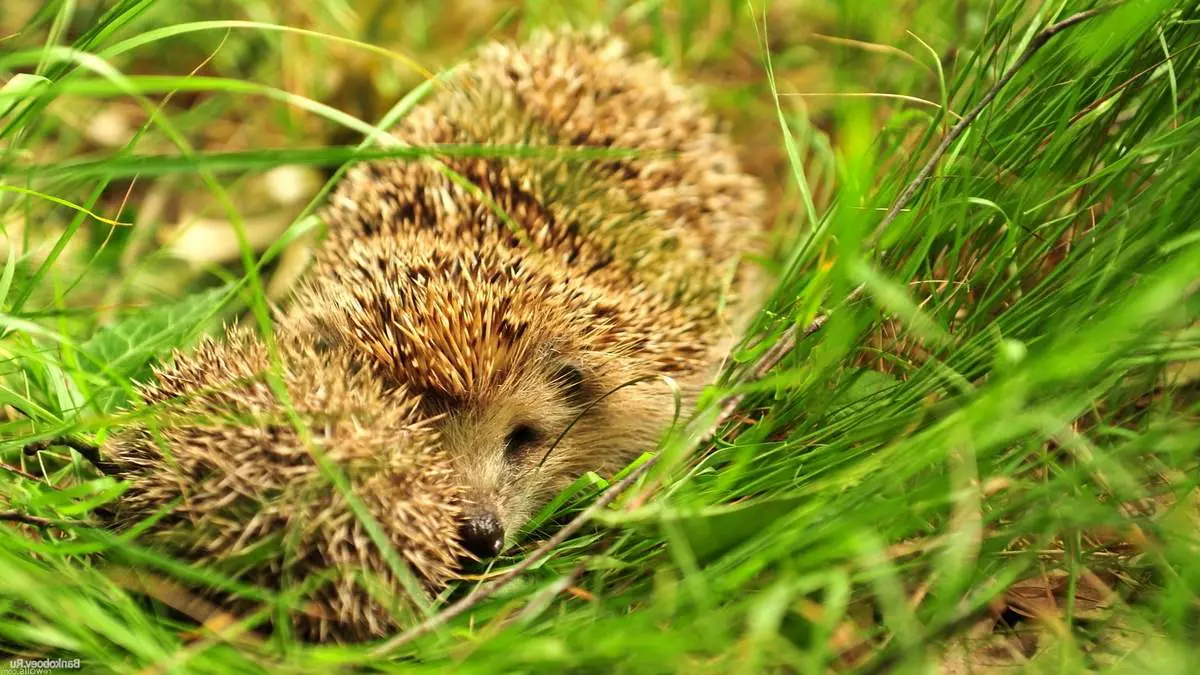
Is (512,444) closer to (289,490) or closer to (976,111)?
(289,490)

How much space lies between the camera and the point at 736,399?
2.21 meters

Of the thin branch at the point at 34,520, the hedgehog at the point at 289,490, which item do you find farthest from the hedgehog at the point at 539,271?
the thin branch at the point at 34,520

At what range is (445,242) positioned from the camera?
2.65 metres

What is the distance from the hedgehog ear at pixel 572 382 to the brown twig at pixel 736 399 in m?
0.50

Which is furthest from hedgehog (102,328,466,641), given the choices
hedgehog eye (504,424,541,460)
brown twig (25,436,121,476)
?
hedgehog eye (504,424,541,460)

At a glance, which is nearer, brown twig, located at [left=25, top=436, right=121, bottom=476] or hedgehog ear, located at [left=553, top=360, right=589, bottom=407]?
brown twig, located at [left=25, top=436, right=121, bottom=476]

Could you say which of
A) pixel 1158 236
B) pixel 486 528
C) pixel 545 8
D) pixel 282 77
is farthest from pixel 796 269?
pixel 282 77

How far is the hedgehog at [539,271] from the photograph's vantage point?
2.46m

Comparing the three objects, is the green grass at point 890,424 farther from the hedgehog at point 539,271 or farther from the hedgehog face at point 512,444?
the hedgehog at point 539,271

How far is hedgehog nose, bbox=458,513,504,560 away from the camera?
2258 millimetres

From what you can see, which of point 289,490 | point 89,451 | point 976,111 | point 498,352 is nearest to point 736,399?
point 498,352

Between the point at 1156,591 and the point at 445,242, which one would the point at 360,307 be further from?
the point at 1156,591

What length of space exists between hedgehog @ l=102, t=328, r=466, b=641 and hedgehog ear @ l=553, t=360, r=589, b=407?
0.61 meters

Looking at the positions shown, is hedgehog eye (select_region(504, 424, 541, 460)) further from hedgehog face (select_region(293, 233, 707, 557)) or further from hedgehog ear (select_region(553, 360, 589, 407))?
hedgehog ear (select_region(553, 360, 589, 407))
